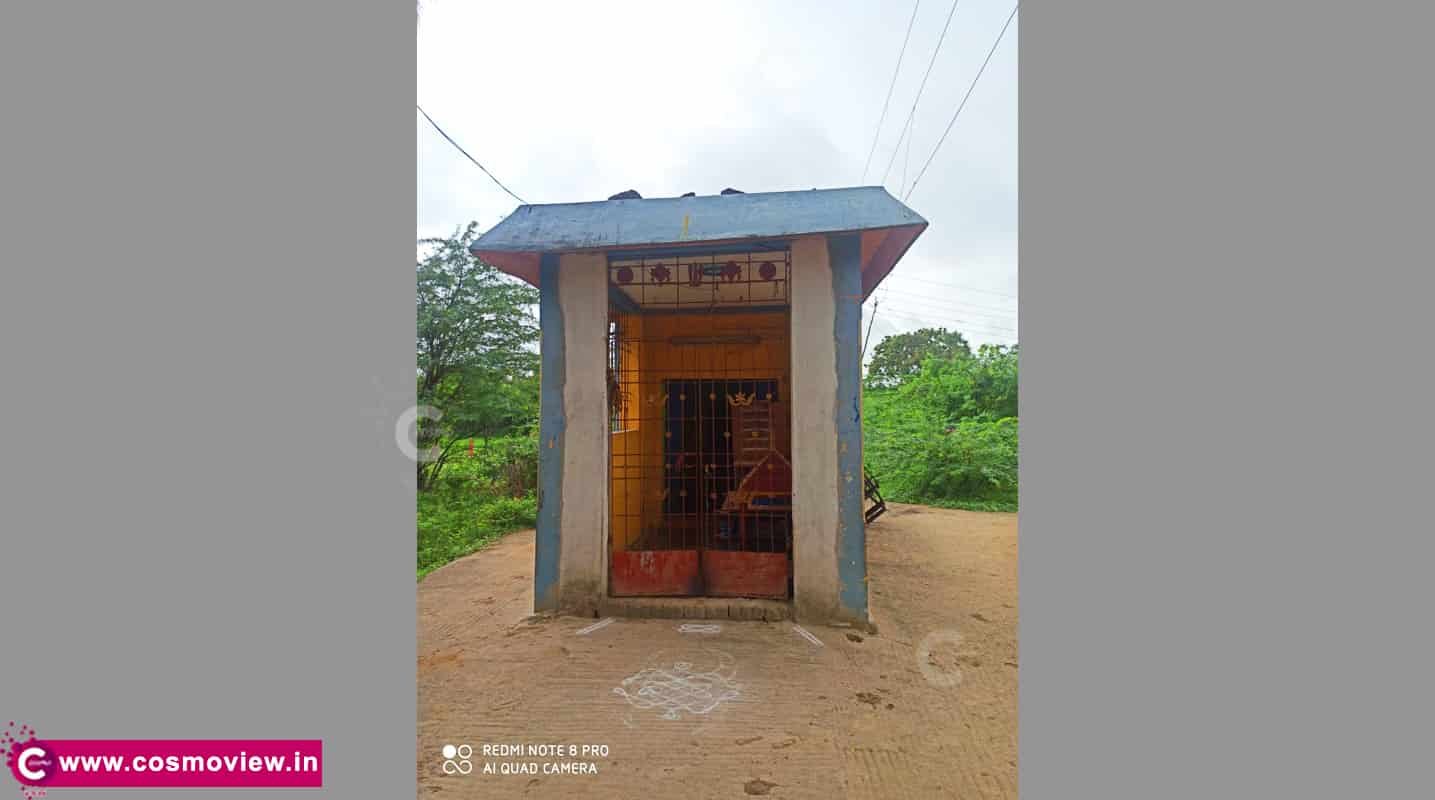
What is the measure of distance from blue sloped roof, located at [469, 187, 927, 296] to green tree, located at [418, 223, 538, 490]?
17.8 feet

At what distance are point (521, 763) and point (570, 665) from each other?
3.98 feet

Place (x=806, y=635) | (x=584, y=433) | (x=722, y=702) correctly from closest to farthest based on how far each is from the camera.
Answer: (x=722, y=702)
(x=806, y=635)
(x=584, y=433)

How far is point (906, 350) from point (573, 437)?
26.8m

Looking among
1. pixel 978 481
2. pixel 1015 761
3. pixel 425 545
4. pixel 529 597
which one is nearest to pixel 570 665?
pixel 529 597

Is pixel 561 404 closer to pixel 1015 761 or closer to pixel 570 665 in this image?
pixel 570 665

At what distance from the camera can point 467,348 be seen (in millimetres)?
10711

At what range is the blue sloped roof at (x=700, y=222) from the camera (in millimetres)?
5152

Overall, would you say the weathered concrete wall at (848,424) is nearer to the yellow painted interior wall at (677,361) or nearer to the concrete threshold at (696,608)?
the concrete threshold at (696,608)

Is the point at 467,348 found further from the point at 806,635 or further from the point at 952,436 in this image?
the point at 952,436

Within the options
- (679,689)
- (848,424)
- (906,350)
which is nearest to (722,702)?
(679,689)

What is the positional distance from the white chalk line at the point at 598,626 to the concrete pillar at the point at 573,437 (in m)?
0.18

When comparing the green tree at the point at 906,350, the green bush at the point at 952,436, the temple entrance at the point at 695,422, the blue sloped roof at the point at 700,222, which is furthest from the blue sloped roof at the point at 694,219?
the green tree at the point at 906,350

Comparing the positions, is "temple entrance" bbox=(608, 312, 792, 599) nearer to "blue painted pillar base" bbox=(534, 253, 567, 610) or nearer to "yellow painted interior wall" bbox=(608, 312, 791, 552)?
"yellow painted interior wall" bbox=(608, 312, 791, 552)

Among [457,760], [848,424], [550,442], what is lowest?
[457,760]
